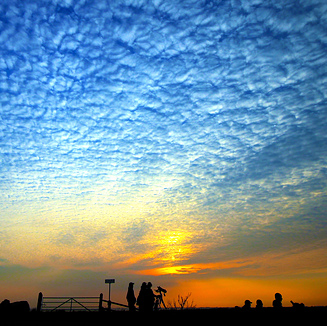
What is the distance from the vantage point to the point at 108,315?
18250mm

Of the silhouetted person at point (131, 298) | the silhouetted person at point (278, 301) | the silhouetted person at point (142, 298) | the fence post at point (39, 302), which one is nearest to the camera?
the silhouetted person at point (278, 301)

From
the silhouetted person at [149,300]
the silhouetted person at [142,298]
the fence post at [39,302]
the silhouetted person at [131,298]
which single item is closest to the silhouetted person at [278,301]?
the silhouetted person at [149,300]

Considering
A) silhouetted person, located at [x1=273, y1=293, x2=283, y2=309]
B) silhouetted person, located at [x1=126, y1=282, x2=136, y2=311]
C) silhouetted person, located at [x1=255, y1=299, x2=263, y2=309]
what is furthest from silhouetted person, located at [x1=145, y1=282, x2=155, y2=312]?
silhouetted person, located at [x1=273, y1=293, x2=283, y2=309]

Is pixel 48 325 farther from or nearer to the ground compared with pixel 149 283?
nearer to the ground

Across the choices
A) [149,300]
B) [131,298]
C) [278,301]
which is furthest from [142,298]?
[278,301]

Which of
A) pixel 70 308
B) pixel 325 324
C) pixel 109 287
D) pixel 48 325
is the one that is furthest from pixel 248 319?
pixel 70 308

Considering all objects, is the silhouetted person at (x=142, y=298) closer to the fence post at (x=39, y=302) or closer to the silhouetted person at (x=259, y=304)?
the silhouetted person at (x=259, y=304)

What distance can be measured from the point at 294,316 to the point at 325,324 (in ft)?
5.11

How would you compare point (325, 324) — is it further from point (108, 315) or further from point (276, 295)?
point (108, 315)

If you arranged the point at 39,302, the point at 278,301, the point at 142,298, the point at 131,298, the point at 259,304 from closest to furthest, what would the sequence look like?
the point at 278,301 → the point at 259,304 → the point at 142,298 → the point at 131,298 → the point at 39,302

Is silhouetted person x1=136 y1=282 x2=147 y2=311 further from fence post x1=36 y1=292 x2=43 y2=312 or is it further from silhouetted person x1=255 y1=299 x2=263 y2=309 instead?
fence post x1=36 y1=292 x2=43 y2=312

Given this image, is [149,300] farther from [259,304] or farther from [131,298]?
[259,304]

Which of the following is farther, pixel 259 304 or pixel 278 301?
pixel 259 304

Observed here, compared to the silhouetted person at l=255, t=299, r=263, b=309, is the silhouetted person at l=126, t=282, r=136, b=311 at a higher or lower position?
higher
